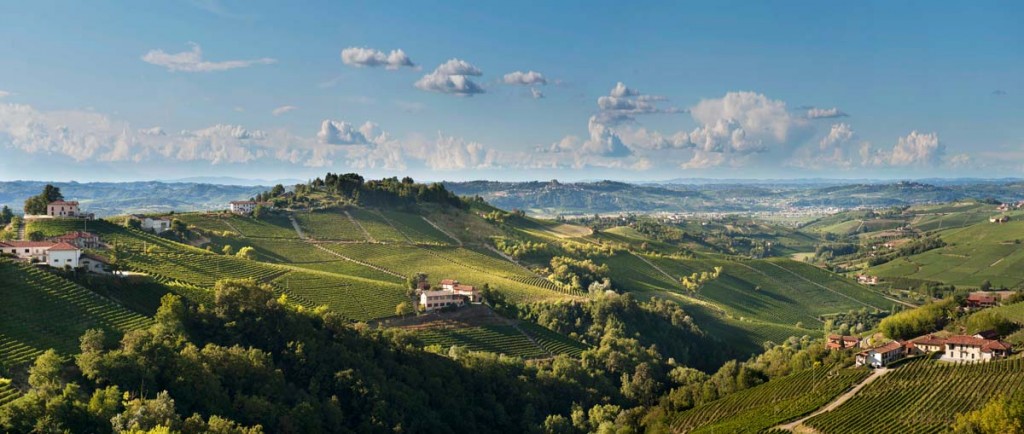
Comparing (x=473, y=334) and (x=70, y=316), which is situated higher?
(x=70, y=316)

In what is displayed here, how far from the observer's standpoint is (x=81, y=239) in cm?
7900

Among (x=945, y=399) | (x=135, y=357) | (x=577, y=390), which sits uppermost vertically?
(x=135, y=357)

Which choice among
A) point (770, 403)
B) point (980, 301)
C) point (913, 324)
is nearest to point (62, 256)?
point (770, 403)

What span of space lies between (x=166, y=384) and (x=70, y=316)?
12409 millimetres

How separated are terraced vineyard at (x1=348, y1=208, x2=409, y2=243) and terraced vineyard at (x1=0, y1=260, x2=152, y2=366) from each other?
2652 inches

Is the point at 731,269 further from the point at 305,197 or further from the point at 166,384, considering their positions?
the point at 166,384

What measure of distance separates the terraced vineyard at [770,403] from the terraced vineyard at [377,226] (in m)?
73.0

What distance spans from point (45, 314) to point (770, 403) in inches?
2247

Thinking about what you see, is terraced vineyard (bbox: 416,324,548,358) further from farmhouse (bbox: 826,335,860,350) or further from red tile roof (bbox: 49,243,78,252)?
red tile roof (bbox: 49,243,78,252)

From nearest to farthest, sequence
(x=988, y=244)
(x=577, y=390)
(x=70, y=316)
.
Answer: (x=70, y=316), (x=577, y=390), (x=988, y=244)

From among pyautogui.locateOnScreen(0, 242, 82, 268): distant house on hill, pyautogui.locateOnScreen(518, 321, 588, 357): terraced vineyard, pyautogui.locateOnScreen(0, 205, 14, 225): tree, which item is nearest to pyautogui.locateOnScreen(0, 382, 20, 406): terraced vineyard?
pyautogui.locateOnScreen(0, 242, 82, 268): distant house on hill

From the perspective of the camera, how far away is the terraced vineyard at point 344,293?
78.8 metres

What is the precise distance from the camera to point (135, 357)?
46531 mm

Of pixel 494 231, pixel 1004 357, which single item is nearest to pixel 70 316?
pixel 1004 357
